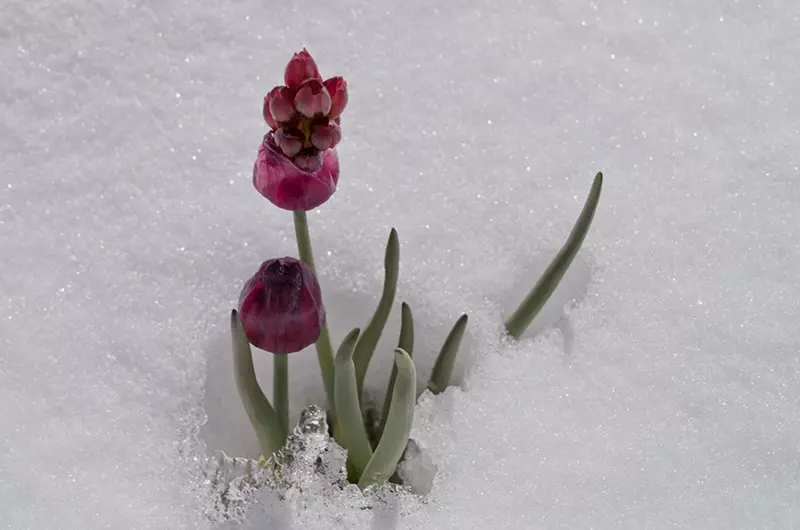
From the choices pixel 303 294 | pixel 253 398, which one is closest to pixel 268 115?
pixel 303 294

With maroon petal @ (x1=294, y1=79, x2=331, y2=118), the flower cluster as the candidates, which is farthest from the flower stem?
maroon petal @ (x1=294, y1=79, x2=331, y2=118)

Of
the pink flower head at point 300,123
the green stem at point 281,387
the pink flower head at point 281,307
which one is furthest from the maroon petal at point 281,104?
the green stem at point 281,387

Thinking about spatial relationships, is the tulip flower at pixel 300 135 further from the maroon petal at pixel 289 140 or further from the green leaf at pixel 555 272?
the green leaf at pixel 555 272

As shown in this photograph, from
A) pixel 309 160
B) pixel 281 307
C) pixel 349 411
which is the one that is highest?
pixel 309 160

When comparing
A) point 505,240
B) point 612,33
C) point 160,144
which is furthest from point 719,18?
point 160,144

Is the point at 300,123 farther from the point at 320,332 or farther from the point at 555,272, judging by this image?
the point at 555,272

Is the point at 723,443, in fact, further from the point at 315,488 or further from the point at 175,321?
the point at 175,321
